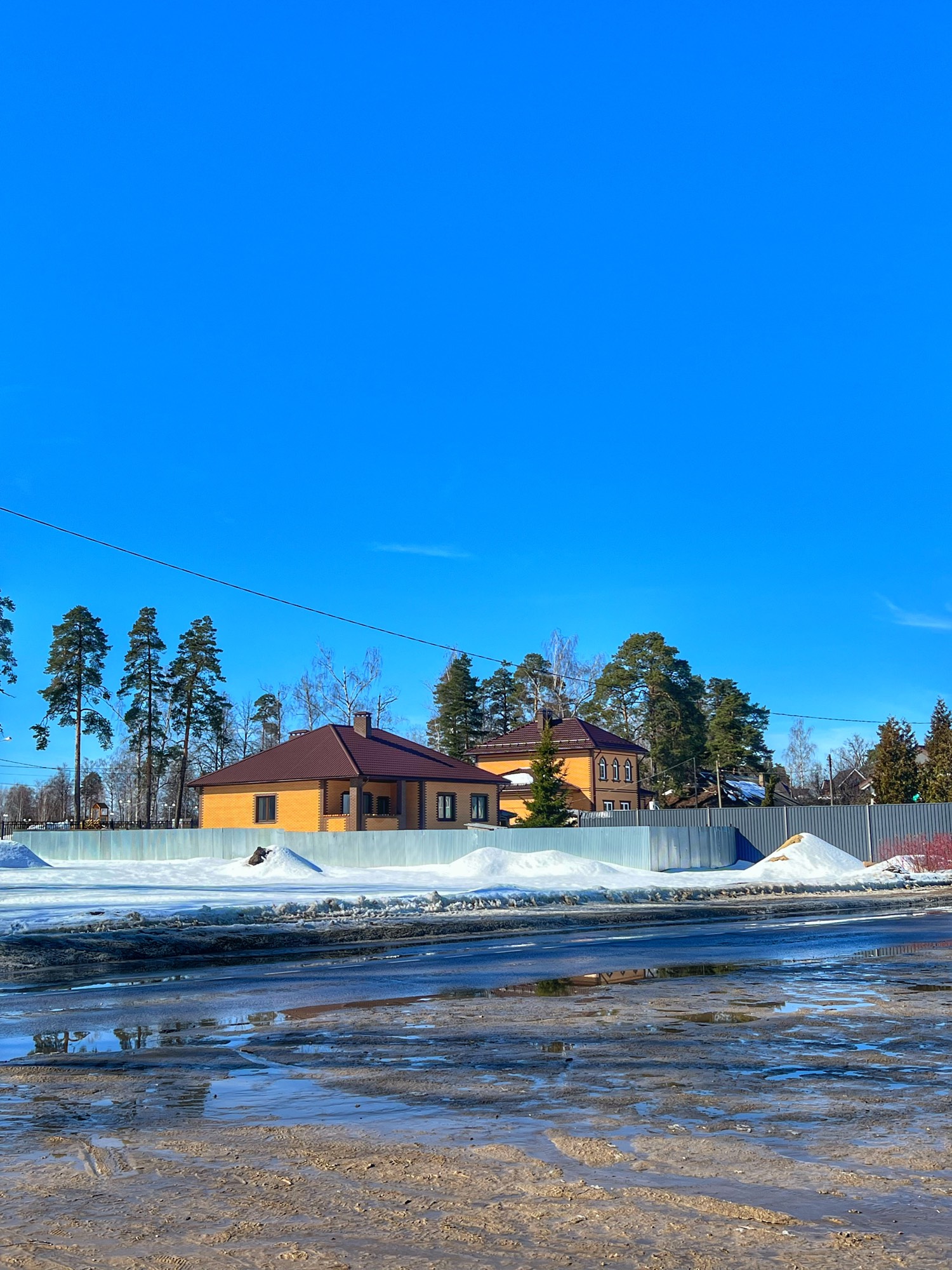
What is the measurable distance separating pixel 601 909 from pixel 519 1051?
58.0 ft

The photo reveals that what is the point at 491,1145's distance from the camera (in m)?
5.82

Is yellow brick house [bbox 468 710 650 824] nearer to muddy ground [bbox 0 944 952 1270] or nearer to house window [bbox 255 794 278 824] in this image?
house window [bbox 255 794 278 824]

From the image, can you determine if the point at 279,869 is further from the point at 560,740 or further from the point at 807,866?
the point at 560,740

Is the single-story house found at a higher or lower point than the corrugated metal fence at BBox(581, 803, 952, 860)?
higher

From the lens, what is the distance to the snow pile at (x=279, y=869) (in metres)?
34.9

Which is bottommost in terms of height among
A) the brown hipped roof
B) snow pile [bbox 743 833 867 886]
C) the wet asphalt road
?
snow pile [bbox 743 833 867 886]

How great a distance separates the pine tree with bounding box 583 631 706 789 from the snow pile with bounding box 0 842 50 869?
4824 centimetres

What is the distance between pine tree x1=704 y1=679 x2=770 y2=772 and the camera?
82.3 meters

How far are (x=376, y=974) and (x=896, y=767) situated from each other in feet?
154

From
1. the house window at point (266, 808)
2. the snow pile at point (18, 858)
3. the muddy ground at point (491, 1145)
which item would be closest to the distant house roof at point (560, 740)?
the house window at point (266, 808)

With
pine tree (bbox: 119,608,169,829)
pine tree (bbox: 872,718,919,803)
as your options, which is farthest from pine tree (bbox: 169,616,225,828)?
pine tree (bbox: 872,718,919,803)

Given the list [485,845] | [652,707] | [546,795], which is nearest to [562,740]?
[652,707]

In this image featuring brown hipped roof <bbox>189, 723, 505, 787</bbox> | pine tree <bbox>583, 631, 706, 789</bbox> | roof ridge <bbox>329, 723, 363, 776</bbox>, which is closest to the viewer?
roof ridge <bbox>329, 723, 363, 776</bbox>

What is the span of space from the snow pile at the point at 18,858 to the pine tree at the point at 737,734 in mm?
51337
